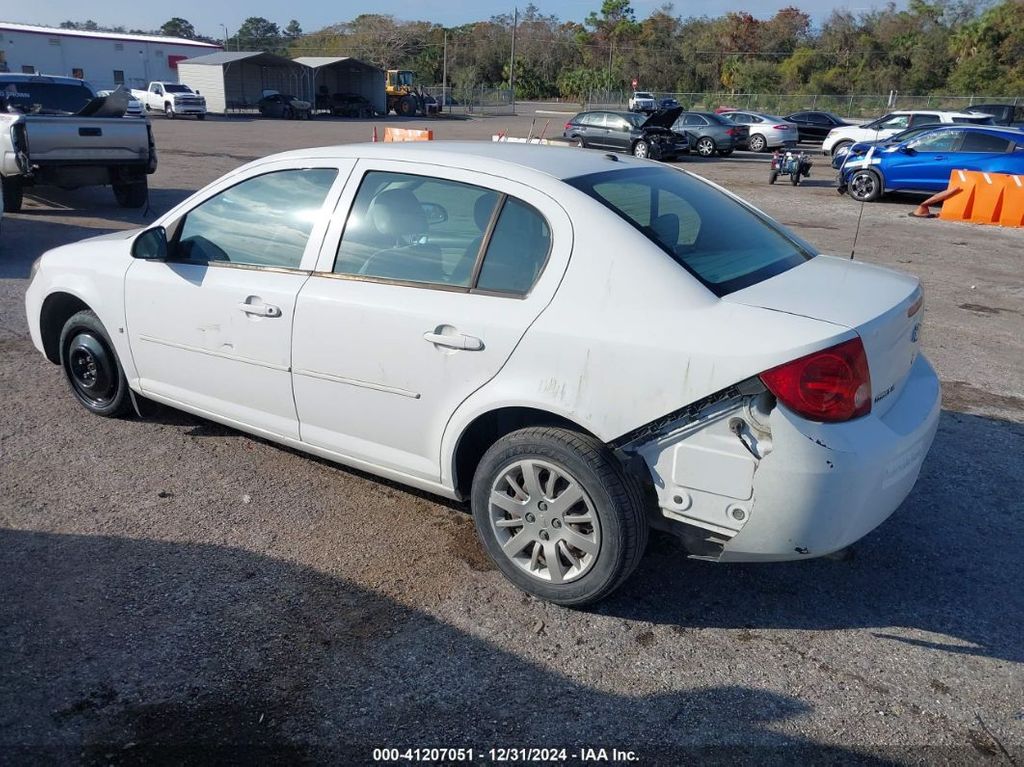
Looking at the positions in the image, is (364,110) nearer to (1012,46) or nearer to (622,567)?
(1012,46)

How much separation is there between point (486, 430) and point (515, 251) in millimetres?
786

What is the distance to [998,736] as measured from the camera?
279 centimetres

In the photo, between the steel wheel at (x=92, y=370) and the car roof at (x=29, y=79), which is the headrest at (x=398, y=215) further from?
the car roof at (x=29, y=79)

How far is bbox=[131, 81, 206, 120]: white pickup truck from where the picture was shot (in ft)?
148

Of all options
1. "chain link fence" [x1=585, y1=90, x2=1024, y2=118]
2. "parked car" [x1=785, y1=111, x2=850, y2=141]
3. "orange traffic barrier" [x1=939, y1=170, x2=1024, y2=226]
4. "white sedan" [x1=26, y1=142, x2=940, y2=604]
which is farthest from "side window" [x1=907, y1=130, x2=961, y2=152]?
"chain link fence" [x1=585, y1=90, x2=1024, y2=118]

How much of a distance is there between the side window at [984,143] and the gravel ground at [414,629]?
13954 millimetres

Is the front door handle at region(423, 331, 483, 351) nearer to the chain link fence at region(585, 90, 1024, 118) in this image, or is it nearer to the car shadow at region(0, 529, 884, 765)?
the car shadow at region(0, 529, 884, 765)

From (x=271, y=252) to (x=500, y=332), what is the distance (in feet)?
4.81

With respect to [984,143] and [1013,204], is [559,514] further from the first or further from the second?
[984,143]

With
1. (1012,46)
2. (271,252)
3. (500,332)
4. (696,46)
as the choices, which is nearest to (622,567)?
(500,332)

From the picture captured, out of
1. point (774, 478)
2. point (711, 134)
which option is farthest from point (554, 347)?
point (711, 134)

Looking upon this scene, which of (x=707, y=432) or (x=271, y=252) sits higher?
(x=271, y=252)

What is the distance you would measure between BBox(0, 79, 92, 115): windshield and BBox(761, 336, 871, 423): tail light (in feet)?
43.3

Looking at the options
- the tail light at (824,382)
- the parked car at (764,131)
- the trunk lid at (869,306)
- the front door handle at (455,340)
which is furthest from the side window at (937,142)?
the front door handle at (455,340)
